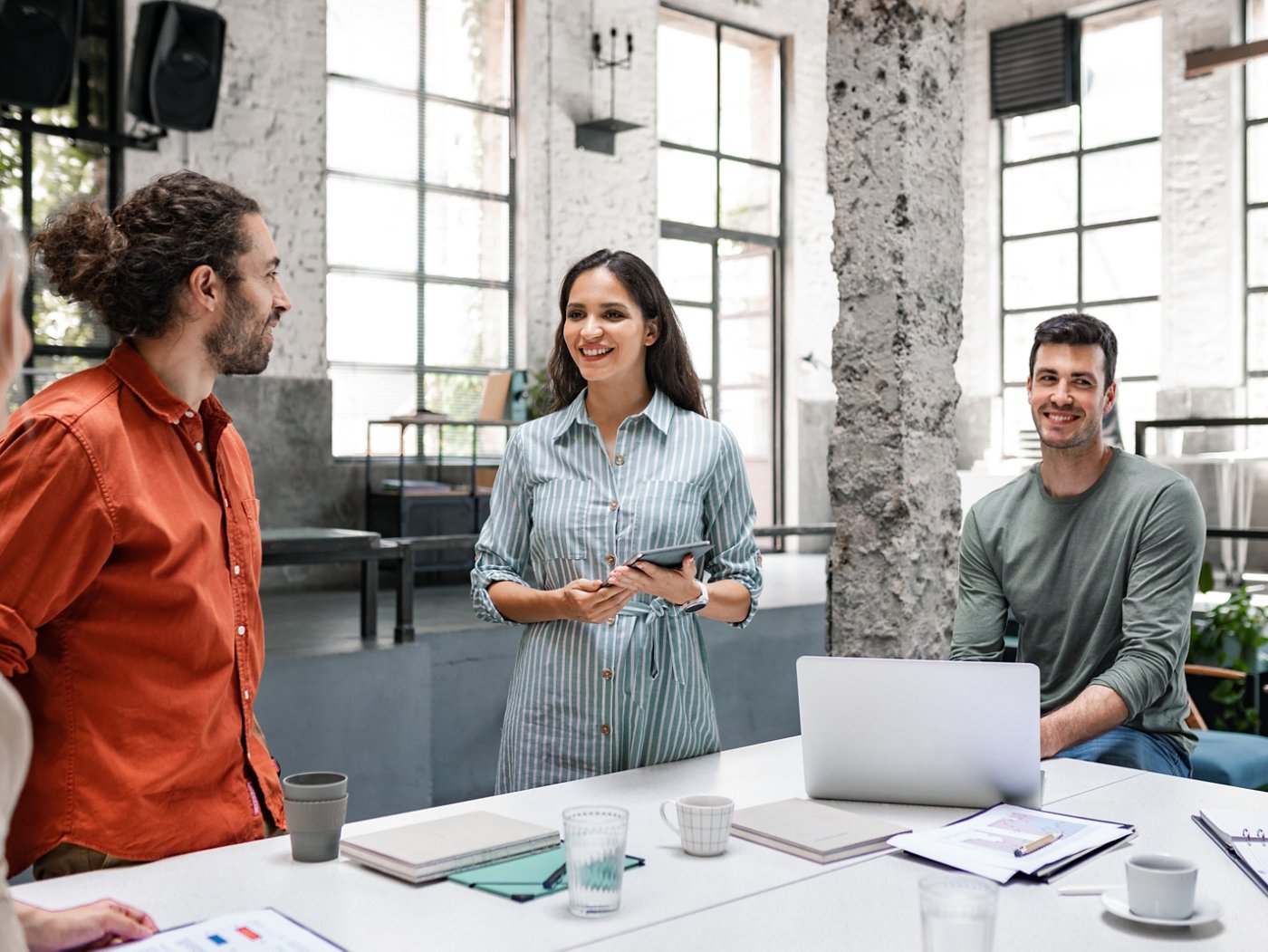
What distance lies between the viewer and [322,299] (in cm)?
776

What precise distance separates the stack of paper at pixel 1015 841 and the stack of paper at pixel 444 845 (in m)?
0.51

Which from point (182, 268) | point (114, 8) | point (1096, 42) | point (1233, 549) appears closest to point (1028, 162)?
point (1096, 42)

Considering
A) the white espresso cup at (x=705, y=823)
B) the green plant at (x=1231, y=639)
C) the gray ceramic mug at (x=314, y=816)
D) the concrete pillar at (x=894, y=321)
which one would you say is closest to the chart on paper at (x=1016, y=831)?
the white espresso cup at (x=705, y=823)

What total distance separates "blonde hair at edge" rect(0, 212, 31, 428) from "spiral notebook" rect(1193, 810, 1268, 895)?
149cm

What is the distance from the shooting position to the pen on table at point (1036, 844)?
1633mm

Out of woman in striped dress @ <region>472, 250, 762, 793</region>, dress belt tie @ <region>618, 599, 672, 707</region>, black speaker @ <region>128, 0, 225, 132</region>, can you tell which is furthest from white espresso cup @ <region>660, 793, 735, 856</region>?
black speaker @ <region>128, 0, 225, 132</region>

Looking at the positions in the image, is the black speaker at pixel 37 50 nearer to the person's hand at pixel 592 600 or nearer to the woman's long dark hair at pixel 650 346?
the woman's long dark hair at pixel 650 346

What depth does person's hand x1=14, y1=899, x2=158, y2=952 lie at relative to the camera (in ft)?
4.17

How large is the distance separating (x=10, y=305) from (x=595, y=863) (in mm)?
934

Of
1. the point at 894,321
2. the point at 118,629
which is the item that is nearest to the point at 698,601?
the point at 118,629

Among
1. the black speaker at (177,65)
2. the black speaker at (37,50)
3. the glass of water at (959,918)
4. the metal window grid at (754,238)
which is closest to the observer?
the glass of water at (959,918)

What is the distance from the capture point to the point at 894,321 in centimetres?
363

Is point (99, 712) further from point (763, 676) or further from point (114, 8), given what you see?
point (114, 8)

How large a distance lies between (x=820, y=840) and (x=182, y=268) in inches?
50.4
